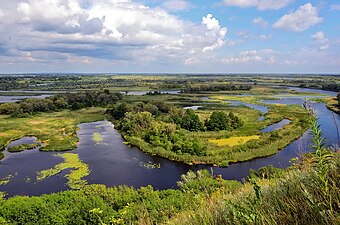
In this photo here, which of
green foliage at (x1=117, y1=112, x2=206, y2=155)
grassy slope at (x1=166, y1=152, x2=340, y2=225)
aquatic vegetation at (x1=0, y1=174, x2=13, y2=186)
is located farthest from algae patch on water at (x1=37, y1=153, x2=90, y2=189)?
grassy slope at (x1=166, y1=152, x2=340, y2=225)

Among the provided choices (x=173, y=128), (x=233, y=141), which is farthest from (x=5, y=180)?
(x=233, y=141)

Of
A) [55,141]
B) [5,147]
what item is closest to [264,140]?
[55,141]

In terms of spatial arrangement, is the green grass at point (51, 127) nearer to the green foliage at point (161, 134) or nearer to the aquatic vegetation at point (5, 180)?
the green foliage at point (161, 134)

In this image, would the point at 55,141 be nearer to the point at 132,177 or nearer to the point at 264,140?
the point at 132,177

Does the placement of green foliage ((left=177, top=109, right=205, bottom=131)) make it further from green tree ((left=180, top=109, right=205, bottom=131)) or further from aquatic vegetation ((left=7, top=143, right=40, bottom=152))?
aquatic vegetation ((left=7, top=143, right=40, bottom=152))

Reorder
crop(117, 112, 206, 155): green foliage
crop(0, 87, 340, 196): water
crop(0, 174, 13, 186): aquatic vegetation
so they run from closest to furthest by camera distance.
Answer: crop(0, 87, 340, 196): water < crop(0, 174, 13, 186): aquatic vegetation < crop(117, 112, 206, 155): green foliage

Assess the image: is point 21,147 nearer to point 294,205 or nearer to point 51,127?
point 51,127
